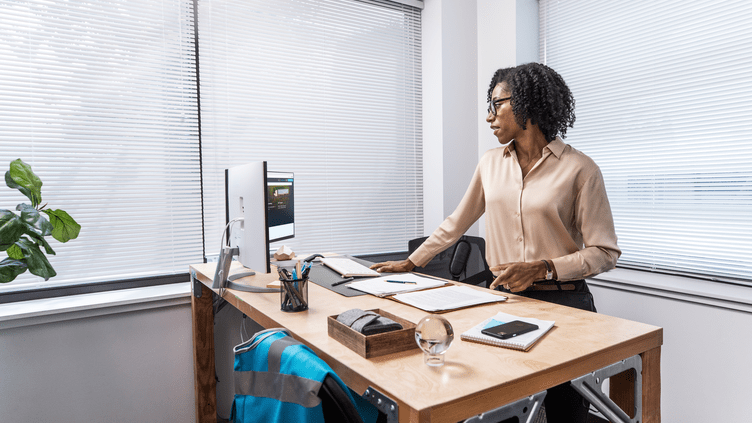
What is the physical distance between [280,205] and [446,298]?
1.17m

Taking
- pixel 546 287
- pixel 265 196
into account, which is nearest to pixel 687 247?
pixel 546 287

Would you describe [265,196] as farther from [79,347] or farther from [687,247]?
[687,247]

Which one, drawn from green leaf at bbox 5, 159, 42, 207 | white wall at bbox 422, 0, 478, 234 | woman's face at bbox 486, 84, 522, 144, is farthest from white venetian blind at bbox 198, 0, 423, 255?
woman's face at bbox 486, 84, 522, 144

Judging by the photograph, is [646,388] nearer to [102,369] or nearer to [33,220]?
[33,220]

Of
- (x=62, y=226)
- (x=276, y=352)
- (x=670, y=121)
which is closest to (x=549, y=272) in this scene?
(x=276, y=352)

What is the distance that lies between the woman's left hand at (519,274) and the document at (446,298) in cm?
9

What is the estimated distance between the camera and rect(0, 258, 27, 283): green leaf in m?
1.68

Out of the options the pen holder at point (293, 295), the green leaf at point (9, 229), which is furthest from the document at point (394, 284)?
the green leaf at point (9, 229)

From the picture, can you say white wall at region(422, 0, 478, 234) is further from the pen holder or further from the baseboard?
the pen holder

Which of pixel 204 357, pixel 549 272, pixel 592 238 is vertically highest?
pixel 592 238

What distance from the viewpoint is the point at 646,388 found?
3.64 feet

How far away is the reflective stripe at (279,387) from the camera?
0.74 m

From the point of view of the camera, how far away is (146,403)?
2.24 meters

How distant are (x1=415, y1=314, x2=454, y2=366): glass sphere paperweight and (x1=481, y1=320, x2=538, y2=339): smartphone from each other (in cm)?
20
